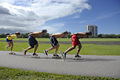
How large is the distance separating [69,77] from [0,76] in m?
2.01

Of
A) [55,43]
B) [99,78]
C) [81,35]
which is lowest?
[99,78]

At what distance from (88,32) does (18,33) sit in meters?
5.23

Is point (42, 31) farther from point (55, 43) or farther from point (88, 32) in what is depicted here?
point (88, 32)

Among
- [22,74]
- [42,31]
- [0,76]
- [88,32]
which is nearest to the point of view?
[0,76]

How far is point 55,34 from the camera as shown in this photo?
7383 millimetres

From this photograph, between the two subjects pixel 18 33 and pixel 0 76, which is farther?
pixel 18 33

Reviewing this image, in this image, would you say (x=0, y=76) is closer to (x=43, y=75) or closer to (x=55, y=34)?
(x=43, y=75)

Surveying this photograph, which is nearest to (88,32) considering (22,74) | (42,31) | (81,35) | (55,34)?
(81,35)

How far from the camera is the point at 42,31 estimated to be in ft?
24.1

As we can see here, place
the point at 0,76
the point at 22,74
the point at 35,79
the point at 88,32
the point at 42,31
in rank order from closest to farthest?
the point at 35,79
the point at 0,76
the point at 22,74
the point at 88,32
the point at 42,31

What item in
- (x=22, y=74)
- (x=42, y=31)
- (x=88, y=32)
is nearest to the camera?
(x=22, y=74)

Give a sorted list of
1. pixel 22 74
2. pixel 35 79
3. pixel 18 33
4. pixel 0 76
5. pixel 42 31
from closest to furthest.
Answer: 1. pixel 35 79
2. pixel 0 76
3. pixel 22 74
4. pixel 42 31
5. pixel 18 33

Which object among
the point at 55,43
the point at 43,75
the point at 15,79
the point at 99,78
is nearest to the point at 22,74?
the point at 15,79

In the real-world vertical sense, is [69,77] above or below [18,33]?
below
